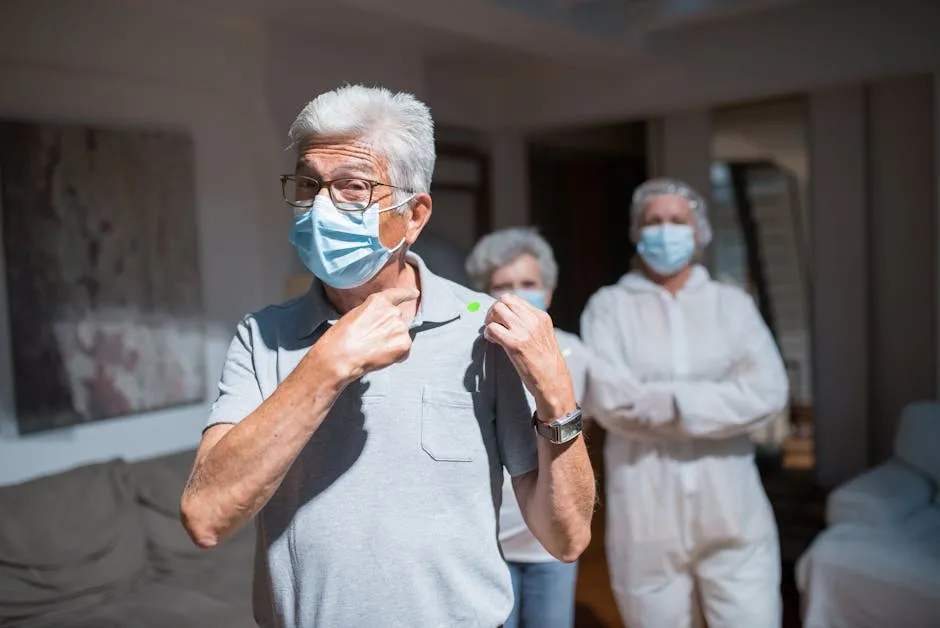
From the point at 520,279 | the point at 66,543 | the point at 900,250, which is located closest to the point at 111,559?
the point at 66,543

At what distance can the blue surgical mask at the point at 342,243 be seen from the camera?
1140 mm

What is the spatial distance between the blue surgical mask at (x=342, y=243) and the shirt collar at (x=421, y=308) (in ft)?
0.14

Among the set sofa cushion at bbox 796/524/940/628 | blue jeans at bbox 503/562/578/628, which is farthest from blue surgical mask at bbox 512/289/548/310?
sofa cushion at bbox 796/524/940/628

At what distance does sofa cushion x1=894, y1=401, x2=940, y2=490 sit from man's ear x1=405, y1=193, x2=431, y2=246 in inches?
120

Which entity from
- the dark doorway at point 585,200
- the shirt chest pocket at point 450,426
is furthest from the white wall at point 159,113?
the dark doorway at point 585,200

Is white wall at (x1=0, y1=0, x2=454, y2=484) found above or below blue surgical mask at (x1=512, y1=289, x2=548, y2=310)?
above

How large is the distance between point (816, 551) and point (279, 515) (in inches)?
94.9

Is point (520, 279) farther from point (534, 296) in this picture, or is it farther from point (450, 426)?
Result: point (450, 426)

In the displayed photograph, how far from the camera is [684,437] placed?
2262 millimetres

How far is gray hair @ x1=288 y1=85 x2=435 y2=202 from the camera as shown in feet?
3.61

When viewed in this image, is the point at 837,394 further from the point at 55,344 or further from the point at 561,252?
the point at 55,344

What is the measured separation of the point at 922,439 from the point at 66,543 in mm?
3459

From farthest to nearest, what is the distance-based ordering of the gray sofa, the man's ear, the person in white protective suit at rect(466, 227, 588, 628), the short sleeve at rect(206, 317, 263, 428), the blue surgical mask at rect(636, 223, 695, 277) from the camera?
the gray sofa < the blue surgical mask at rect(636, 223, 695, 277) < the person in white protective suit at rect(466, 227, 588, 628) < the man's ear < the short sleeve at rect(206, 317, 263, 428)

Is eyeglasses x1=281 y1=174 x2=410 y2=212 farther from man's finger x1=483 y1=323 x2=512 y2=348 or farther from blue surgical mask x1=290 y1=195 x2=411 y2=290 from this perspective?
man's finger x1=483 y1=323 x2=512 y2=348
